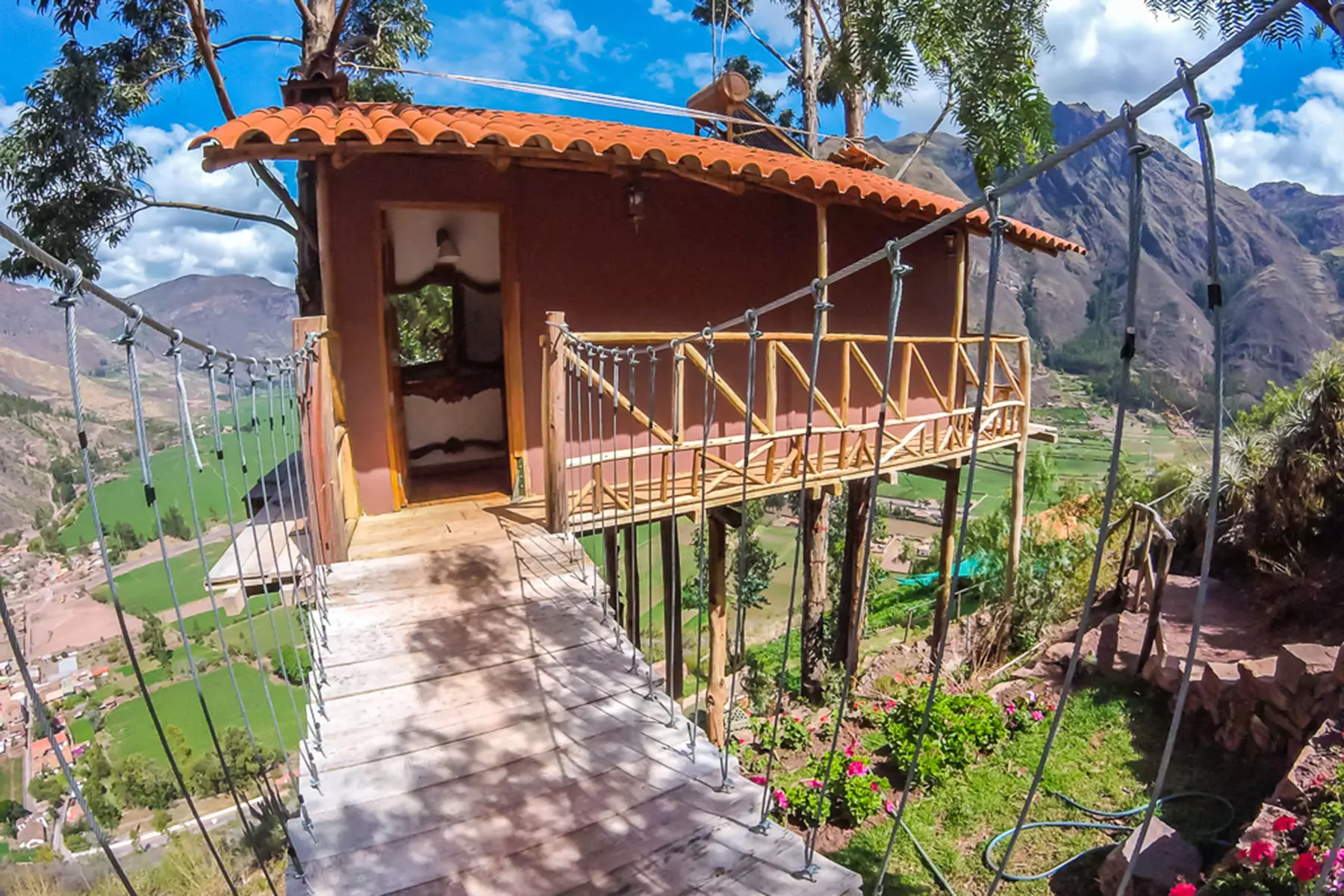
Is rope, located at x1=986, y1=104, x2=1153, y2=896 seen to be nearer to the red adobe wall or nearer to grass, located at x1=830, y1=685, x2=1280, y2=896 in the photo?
grass, located at x1=830, y1=685, x2=1280, y2=896

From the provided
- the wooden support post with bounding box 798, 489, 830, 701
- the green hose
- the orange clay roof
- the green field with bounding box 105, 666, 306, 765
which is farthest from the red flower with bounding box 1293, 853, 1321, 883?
the green field with bounding box 105, 666, 306, 765

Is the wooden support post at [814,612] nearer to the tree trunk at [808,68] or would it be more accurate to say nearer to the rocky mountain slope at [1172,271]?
the rocky mountain slope at [1172,271]

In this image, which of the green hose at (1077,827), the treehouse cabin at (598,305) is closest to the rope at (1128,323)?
the treehouse cabin at (598,305)

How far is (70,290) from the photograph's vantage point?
48.6 inches

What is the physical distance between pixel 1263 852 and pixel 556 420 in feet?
12.4

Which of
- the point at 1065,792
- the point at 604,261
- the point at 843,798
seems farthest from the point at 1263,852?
the point at 604,261

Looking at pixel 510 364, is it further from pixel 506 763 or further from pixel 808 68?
pixel 808 68

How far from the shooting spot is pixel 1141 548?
6305 mm

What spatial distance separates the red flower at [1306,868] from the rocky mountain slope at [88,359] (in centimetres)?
411

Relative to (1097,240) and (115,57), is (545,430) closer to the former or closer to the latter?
(115,57)

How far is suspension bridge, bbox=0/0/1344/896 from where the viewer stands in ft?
3.95

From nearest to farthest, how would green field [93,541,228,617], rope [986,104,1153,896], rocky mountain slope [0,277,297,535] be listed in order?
1. rope [986,104,1153,896]
2. rocky mountain slope [0,277,297,535]
3. green field [93,541,228,617]

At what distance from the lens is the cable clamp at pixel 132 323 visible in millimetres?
1445

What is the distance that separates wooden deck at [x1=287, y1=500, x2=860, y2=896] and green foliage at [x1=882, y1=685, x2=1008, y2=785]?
3.18 meters
